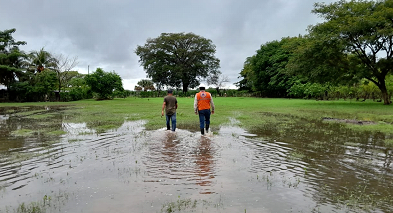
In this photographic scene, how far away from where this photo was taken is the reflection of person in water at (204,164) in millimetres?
5430

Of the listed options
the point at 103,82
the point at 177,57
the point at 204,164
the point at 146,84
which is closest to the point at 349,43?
the point at 204,164

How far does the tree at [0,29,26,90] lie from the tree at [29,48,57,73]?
2026 mm

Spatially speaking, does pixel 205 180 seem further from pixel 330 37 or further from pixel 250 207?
pixel 330 37

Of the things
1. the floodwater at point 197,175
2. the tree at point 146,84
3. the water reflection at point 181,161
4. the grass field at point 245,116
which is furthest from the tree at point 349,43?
the tree at point 146,84

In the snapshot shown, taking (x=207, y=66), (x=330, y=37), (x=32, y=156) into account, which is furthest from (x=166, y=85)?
(x=32, y=156)

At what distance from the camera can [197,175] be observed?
5.74 m

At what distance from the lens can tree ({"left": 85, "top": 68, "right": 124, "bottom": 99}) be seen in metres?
49.3

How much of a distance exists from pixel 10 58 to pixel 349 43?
4919 centimetres

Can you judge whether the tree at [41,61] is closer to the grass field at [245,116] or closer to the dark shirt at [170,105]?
the grass field at [245,116]

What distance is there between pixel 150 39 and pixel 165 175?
70.8 m

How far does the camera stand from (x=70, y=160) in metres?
6.98

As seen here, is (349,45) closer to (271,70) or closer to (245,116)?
(245,116)

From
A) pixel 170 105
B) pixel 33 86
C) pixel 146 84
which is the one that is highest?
pixel 146 84

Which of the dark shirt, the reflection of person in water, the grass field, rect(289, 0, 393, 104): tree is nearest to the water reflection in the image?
the reflection of person in water
